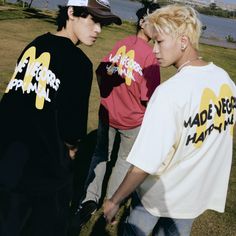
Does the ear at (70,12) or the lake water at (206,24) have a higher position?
the ear at (70,12)

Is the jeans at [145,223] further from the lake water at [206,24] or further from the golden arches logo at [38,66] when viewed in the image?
the lake water at [206,24]

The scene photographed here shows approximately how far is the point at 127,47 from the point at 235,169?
3255 mm

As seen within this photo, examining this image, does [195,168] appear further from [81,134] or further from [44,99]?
[44,99]

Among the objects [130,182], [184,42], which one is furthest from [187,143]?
[184,42]

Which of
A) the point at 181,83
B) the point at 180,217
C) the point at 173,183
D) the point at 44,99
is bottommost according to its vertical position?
the point at 180,217

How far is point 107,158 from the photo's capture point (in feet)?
14.6

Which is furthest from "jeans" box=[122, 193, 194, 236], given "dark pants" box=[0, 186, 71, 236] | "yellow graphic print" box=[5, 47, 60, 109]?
"yellow graphic print" box=[5, 47, 60, 109]

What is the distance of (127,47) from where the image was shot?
13.0 feet

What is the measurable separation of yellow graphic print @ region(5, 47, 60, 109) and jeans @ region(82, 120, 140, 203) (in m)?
1.95

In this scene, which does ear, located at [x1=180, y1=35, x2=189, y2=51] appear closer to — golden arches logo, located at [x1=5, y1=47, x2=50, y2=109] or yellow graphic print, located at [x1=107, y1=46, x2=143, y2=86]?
golden arches logo, located at [x1=5, y1=47, x2=50, y2=109]

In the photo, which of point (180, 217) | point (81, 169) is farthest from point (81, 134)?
point (81, 169)

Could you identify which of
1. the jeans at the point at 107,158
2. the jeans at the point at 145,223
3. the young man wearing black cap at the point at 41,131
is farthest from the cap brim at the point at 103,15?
the jeans at the point at 107,158

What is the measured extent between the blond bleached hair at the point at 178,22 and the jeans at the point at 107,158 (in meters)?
2.00

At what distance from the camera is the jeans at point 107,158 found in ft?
13.7
